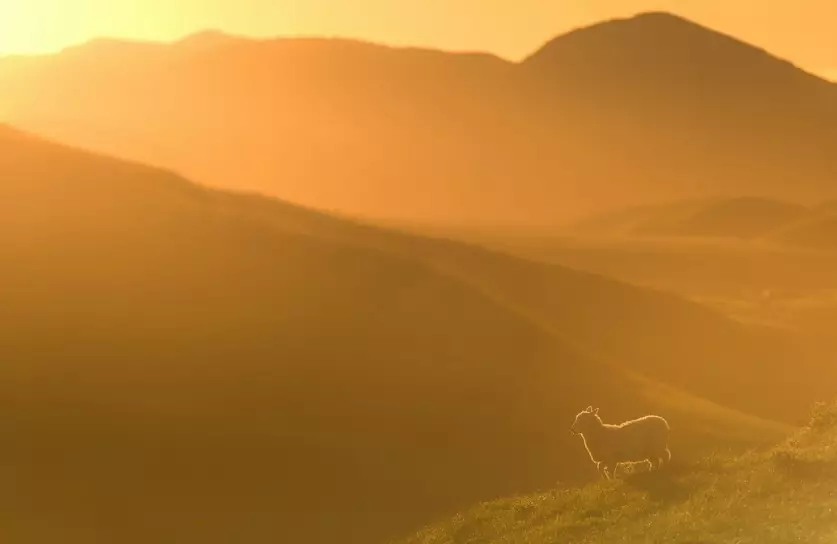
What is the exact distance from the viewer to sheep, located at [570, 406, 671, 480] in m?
22.1

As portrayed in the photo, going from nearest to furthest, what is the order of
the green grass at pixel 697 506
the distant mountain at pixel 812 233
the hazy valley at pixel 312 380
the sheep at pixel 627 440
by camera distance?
the green grass at pixel 697 506
the sheep at pixel 627 440
the hazy valley at pixel 312 380
the distant mountain at pixel 812 233

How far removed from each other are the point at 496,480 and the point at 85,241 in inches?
A: 1302

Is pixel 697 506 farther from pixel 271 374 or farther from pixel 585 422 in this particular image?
pixel 271 374

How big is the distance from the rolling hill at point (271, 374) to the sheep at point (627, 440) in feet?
43.4

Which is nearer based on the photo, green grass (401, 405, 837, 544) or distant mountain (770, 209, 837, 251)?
green grass (401, 405, 837, 544)

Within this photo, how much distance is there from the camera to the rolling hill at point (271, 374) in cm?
3678

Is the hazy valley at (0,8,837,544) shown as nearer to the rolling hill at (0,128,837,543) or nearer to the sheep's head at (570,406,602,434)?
the rolling hill at (0,128,837,543)

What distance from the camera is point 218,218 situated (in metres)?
66.5

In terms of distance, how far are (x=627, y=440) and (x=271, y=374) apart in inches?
1116

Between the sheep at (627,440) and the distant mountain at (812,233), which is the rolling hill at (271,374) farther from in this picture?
the distant mountain at (812,233)

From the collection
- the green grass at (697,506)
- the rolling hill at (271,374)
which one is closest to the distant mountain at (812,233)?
the rolling hill at (271,374)

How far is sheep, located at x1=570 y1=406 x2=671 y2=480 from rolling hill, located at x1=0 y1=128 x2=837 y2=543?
13.2 m

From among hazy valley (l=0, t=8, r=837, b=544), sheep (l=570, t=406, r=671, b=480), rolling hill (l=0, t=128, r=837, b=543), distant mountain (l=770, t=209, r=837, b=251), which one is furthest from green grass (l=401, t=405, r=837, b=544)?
distant mountain (l=770, t=209, r=837, b=251)

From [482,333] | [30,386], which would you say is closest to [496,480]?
[482,333]
